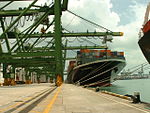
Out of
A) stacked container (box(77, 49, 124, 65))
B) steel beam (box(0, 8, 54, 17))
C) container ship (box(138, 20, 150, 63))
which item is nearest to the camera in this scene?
container ship (box(138, 20, 150, 63))

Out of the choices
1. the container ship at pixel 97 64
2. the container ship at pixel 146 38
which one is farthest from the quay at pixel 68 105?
the container ship at pixel 97 64

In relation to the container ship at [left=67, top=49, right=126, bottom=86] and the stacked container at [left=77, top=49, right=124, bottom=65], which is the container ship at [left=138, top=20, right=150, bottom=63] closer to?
the container ship at [left=67, top=49, right=126, bottom=86]

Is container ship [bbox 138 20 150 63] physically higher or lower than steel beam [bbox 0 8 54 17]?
lower

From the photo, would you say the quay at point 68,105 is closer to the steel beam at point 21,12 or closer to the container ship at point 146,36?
the container ship at point 146,36

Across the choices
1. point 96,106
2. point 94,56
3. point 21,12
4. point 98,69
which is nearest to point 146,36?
point 96,106

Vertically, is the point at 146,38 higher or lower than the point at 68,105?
higher

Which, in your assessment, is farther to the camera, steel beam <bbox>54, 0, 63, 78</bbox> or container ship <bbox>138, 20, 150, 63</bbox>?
steel beam <bbox>54, 0, 63, 78</bbox>

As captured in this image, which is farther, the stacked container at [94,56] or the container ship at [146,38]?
the stacked container at [94,56]

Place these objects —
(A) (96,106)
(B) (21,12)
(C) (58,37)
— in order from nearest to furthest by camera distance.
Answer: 1. (A) (96,106)
2. (C) (58,37)
3. (B) (21,12)

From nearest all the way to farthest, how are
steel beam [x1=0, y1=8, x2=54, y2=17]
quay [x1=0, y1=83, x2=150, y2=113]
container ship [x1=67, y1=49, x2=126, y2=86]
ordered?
quay [x1=0, y1=83, x2=150, y2=113] < steel beam [x1=0, y1=8, x2=54, y2=17] < container ship [x1=67, y1=49, x2=126, y2=86]

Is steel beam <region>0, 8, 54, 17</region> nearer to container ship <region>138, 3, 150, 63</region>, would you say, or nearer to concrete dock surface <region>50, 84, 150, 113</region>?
container ship <region>138, 3, 150, 63</region>

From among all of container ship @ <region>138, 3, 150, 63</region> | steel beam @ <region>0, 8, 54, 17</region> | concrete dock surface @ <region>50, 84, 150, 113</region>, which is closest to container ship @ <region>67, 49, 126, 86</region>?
Result: steel beam @ <region>0, 8, 54, 17</region>

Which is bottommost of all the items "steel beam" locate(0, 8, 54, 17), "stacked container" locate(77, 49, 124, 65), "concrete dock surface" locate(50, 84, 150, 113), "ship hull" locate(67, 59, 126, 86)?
"concrete dock surface" locate(50, 84, 150, 113)

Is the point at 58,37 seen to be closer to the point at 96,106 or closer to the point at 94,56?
the point at 94,56
